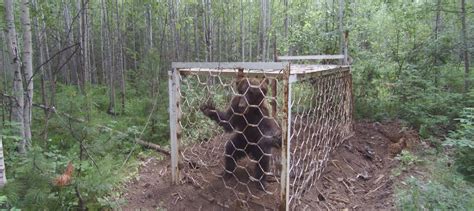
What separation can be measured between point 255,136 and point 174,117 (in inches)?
29.2

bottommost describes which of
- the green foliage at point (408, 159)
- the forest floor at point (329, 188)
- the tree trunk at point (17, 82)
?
the forest floor at point (329, 188)

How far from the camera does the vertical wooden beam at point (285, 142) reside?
2238 millimetres

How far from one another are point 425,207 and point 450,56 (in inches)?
165

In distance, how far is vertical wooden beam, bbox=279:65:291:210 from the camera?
2.24 metres

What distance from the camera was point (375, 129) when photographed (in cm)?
502

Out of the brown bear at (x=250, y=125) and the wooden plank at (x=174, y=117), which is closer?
the brown bear at (x=250, y=125)

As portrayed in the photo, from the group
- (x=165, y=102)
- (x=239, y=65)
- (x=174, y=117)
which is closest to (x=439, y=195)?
(x=239, y=65)

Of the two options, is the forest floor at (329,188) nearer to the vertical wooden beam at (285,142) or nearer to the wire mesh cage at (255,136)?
the wire mesh cage at (255,136)

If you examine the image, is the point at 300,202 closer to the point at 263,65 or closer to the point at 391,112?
the point at 263,65

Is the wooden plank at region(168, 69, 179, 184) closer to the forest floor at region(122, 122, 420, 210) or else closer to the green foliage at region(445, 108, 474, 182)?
the forest floor at region(122, 122, 420, 210)

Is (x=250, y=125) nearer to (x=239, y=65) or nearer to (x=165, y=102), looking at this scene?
(x=239, y=65)

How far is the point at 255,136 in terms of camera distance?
2.94 metres

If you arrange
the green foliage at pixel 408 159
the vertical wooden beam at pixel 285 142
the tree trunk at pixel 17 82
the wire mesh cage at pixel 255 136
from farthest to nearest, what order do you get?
the green foliage at pixel 408 159, the tree trunk at pixel 17 82, the wire mesh cage at pixel 255 136, the vertical wooden beam at pixel 285 142

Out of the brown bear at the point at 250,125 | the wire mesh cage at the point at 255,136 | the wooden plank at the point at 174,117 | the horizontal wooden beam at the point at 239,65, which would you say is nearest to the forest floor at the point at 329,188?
the wire mesh cage at the point at 255,136
